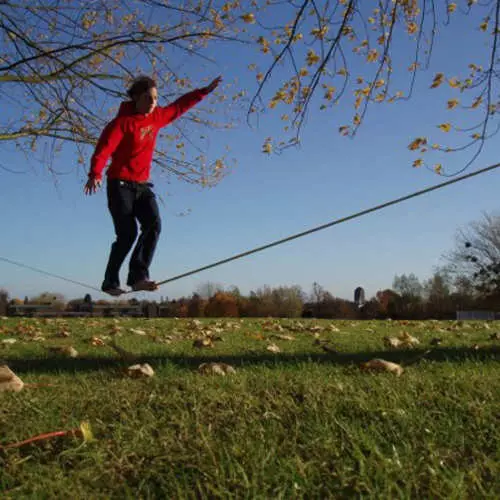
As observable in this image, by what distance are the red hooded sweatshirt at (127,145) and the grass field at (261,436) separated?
1999 millimetres

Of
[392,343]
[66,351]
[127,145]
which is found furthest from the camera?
[392,343]

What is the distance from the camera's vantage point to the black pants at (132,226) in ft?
15.8

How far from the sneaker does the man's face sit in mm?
1567

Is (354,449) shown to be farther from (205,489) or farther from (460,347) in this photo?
(460,347)

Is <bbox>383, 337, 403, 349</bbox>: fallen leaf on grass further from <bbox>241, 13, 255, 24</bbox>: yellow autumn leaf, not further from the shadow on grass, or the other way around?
<bbox>241, 13, 255, 24</bbox>: yellow autumn leaf

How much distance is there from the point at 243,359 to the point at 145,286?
1.13 meters

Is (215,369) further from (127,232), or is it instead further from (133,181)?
(133,181)

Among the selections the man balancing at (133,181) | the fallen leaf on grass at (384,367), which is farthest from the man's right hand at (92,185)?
the fallen leaf on grass at (384,367)

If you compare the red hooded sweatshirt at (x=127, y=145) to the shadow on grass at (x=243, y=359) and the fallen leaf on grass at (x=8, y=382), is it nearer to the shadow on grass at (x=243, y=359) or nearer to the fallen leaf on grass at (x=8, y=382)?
the shadow on grass at (x=243, y=359)

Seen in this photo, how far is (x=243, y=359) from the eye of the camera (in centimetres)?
454

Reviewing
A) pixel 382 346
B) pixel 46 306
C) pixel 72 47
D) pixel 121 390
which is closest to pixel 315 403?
pixel 121 390

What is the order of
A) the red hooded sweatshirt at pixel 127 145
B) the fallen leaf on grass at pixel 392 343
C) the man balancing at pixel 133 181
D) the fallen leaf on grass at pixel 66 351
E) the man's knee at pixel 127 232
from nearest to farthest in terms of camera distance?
the red hooded sweatshirt at pixel 127 145
the man balancing at pixel 133 181
the man's knee at pixel 127 232
the fallen leaf on grass at pixel 66 351
the fallen leaf on grass at pixel 392 343

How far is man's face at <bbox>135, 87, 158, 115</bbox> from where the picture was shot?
487cm

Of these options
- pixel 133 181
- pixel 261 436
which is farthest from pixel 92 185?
pixel 261 436
